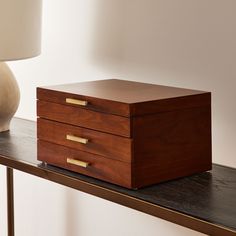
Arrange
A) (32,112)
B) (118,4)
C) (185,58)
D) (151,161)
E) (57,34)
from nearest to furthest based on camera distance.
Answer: (151,161)
(185,58)
(118,4)
(57,34)
(32,112)

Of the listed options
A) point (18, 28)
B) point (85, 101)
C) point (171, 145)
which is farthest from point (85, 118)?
point (18, 28)

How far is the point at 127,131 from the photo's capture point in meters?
1.06

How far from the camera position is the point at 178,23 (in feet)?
4.41

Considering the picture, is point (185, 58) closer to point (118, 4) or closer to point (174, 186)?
point (118, 4)

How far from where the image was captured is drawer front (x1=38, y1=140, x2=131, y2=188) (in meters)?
1.08

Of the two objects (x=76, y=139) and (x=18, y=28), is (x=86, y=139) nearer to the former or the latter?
(x=76, y=139)

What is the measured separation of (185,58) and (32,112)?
1.95ft

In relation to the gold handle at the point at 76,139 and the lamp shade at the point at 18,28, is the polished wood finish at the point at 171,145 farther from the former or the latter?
the lamp shade at the point at 18,28

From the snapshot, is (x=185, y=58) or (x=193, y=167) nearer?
(x=193, y=167)

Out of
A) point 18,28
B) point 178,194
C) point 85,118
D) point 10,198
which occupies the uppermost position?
point 18,28

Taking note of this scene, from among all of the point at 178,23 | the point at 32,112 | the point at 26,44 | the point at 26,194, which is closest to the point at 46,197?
the point at 26,194

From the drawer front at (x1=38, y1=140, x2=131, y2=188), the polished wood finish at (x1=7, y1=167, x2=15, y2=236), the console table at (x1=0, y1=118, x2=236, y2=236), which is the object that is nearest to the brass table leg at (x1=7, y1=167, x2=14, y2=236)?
the polished wood finish at (x1=7, y1=167, x2=15, y2=236)

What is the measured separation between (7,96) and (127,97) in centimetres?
47

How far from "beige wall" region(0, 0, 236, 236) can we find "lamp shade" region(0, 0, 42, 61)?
8.0 inches
